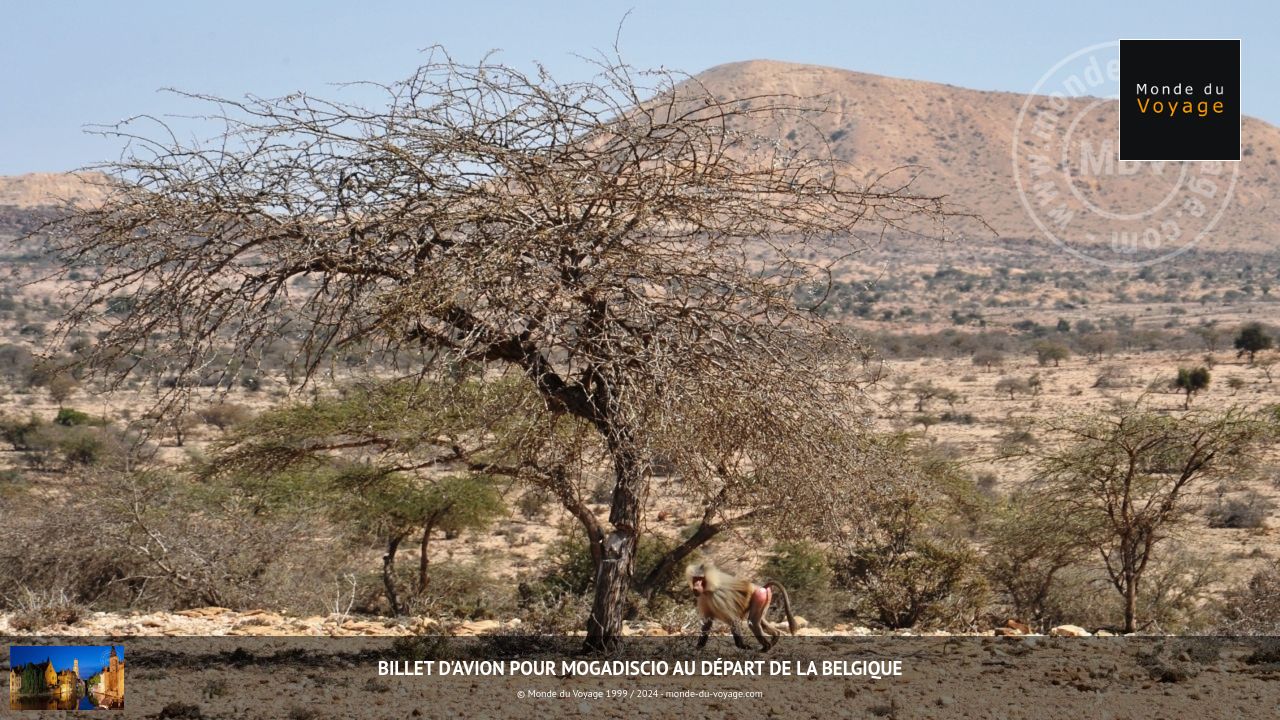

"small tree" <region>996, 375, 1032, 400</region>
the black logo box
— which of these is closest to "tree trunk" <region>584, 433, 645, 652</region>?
the black logo box

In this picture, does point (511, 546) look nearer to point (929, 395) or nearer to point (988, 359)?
point (929, 395)

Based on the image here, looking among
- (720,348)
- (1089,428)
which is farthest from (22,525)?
(1089,428)

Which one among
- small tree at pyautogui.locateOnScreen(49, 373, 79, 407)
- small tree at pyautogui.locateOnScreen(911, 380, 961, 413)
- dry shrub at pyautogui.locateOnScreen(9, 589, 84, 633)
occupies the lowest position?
small tree at pyautogui.locateOnScreen(911, 380, 961, 413)

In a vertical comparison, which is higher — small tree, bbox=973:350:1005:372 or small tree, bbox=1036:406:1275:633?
small tree, bbox=1036:406:1275:633

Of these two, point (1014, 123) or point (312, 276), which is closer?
point (312, 276)

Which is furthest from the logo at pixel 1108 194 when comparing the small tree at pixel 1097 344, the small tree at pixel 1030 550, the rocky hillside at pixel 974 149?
the small tree at pixel 1030 550

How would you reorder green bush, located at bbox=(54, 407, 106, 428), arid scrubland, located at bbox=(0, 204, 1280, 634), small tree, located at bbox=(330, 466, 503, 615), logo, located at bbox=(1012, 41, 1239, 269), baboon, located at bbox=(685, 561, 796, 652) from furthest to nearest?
logo, located at bbox=(1012, 41, 1239, 269) → green bush, located at bbox=(54, 407, 106, 428) → small tree, located at bbox=(330, 466, 503, 615) → arid scrubland, located at bbox=(0, 204, 1280, 634) → baboon, located at bbox=(685, 561, 796, 652)

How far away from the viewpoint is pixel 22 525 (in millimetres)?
14141

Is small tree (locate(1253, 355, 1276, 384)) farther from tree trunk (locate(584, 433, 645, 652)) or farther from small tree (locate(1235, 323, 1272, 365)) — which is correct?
tree trunk (locate(584, 433, 645, 652))

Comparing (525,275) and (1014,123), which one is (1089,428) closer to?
(525,275)

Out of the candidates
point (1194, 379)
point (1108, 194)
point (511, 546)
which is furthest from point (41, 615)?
point (1108, 194)

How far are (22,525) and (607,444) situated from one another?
9.26m

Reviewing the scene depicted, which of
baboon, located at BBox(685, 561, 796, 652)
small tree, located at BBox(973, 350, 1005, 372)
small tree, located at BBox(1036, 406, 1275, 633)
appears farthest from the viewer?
small tree, located at BBox(973, 350, 1005, 372)

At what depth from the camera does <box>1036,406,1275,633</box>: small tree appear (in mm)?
12148
